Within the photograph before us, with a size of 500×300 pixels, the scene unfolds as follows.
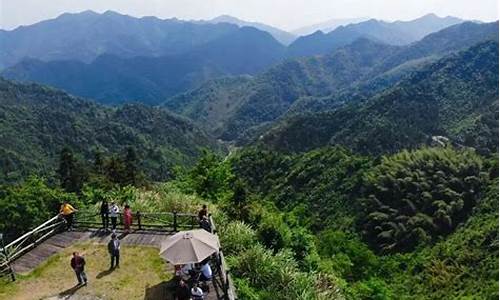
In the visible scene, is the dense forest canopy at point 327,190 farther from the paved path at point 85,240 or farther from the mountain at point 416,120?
the paved path at point 85,240

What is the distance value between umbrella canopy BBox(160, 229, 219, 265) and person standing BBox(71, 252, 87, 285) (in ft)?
9.75

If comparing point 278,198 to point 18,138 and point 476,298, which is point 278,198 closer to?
point 476,298

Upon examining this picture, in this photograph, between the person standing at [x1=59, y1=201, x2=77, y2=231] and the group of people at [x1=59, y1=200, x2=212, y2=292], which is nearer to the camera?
the group of people at [x1=59, y1=200, x2=212, y2=292]

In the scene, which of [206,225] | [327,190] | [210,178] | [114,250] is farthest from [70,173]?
[114,250]

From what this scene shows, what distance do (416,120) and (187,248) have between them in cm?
15263

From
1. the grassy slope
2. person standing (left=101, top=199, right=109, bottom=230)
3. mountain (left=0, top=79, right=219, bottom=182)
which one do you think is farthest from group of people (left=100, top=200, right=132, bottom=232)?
mountain (left=0, top=79, right=219, bottom=182)

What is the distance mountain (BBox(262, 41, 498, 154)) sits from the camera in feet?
458

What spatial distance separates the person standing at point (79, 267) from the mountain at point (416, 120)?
397 feet

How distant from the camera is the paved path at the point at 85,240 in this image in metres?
19.1

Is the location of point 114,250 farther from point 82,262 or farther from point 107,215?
point 107,215

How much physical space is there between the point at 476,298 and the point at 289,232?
26.8 meters

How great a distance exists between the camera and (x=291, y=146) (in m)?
168

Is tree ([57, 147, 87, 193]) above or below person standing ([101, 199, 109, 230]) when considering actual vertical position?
below

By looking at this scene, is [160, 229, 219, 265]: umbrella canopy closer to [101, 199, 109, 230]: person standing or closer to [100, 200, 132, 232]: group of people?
[100, 200, 132, 232]: group of people
